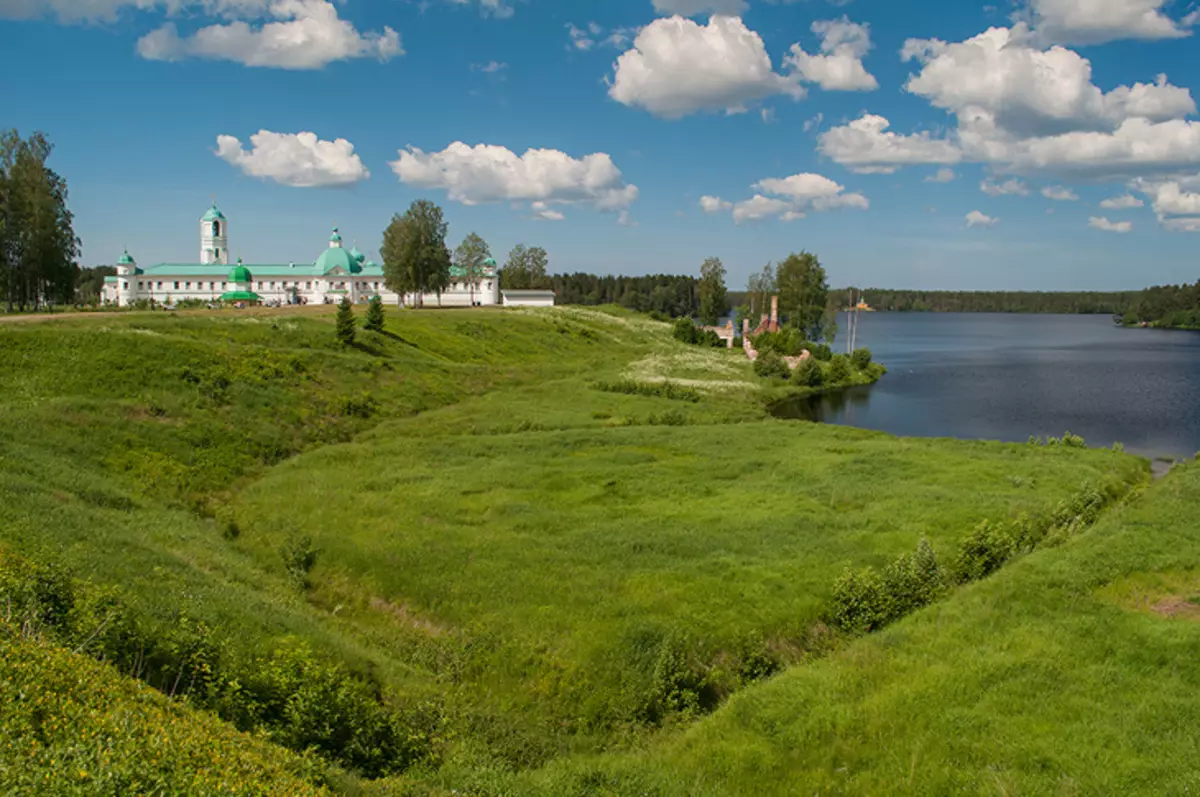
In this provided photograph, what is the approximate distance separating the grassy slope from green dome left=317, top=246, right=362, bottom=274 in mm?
123731

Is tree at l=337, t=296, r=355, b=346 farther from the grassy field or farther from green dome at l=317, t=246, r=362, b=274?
Answer: green dome at l=317, t=246, r=362, b=274

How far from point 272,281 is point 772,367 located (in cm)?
8684

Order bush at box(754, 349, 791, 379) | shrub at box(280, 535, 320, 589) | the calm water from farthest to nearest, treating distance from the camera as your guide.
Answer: bush at box(754, 349, 791, 379), the calm water, shrub at box(280, 535, 320, 589)

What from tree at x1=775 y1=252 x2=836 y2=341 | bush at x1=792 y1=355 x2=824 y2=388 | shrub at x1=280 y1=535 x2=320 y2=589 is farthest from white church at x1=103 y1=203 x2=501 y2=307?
shrub at x1=280 y1=535 x2=320 y2=589

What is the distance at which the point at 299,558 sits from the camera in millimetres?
22531

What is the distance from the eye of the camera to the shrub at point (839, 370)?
79.4 metres

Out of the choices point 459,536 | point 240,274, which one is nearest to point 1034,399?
point 459,536

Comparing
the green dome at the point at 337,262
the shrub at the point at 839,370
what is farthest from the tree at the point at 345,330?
the green dome at the point at 337,262

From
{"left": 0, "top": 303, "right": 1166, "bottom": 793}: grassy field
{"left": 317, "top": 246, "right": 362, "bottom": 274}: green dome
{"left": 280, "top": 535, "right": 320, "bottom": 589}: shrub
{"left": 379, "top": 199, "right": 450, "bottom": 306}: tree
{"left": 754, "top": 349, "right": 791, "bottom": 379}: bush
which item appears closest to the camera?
{"left": 0, "top": 303, "right": 1166, "bottom": 793}: grassy field

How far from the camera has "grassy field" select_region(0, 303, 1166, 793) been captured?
1397 cm

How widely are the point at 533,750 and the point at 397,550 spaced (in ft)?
31.7

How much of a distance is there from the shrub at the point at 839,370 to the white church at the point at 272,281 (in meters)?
59.7

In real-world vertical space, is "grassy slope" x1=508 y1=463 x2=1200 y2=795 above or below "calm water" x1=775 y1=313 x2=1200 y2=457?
below

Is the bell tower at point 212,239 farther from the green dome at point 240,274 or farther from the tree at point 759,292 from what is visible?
the tree at point 759,292
